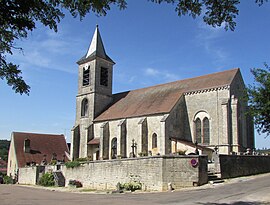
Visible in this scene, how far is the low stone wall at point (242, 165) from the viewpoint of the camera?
21878 millimetres

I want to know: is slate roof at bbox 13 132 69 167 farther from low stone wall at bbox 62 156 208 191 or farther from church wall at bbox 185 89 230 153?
church wall at bbox 185 89 230 153

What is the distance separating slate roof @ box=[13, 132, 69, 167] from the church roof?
12.5 meters

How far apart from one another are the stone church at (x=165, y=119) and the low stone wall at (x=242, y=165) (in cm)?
218

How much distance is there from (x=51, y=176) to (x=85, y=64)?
17.1 metres

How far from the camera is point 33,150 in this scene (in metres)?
46.0

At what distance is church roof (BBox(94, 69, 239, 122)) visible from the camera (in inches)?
1249

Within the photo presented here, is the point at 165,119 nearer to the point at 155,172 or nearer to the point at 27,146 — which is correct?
the point at 155,172

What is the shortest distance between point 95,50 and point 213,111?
19.7m

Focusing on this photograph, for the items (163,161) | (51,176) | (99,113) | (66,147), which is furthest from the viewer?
(66,147)

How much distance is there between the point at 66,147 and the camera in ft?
164

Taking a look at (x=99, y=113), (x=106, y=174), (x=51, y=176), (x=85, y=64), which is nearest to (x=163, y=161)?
(x=106, y=174)

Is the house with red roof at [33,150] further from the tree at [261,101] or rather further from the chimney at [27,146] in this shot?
the tree at [261,101]

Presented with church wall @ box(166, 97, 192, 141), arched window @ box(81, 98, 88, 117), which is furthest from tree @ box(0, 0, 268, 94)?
arched window @ box(81, 98, 88, 117)

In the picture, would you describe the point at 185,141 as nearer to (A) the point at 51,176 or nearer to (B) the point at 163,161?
(B) the point at 163,161
